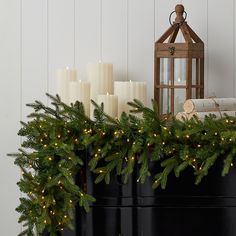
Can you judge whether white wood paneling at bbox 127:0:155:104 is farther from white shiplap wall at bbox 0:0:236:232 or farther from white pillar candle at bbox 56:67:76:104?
white pillar candle at bbox 56:67:76:104

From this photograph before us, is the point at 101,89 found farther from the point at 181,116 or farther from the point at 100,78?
the point at 181,116

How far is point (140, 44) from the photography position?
10.6 feet

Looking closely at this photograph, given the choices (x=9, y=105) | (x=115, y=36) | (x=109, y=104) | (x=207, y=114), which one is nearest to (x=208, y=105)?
(x=207, y=114)

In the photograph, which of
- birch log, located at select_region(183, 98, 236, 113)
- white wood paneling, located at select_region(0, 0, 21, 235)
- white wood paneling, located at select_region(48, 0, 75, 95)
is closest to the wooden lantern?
birch log, located at select_region(183, 98, 236, 113)

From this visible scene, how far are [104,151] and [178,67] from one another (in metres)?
0.50

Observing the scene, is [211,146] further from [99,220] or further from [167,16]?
[167,16]

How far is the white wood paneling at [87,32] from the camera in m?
3.23

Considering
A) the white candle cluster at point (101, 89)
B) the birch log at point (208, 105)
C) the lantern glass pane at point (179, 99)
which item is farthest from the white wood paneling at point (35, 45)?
the birch log at point (208, 105)

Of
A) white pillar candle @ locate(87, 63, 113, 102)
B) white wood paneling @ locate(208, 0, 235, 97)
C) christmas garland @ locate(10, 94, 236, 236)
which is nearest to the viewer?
christmas garland @ locate(10, 94, 236, 236)

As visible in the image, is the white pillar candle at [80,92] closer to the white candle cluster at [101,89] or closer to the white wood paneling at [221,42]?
the white candle cluster at [101,89]

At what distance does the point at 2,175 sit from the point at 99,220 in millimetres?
697

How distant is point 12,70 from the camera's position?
129 inches

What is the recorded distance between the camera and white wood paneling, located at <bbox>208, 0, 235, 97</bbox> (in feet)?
10.4

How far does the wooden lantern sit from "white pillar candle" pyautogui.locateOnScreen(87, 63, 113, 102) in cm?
20
